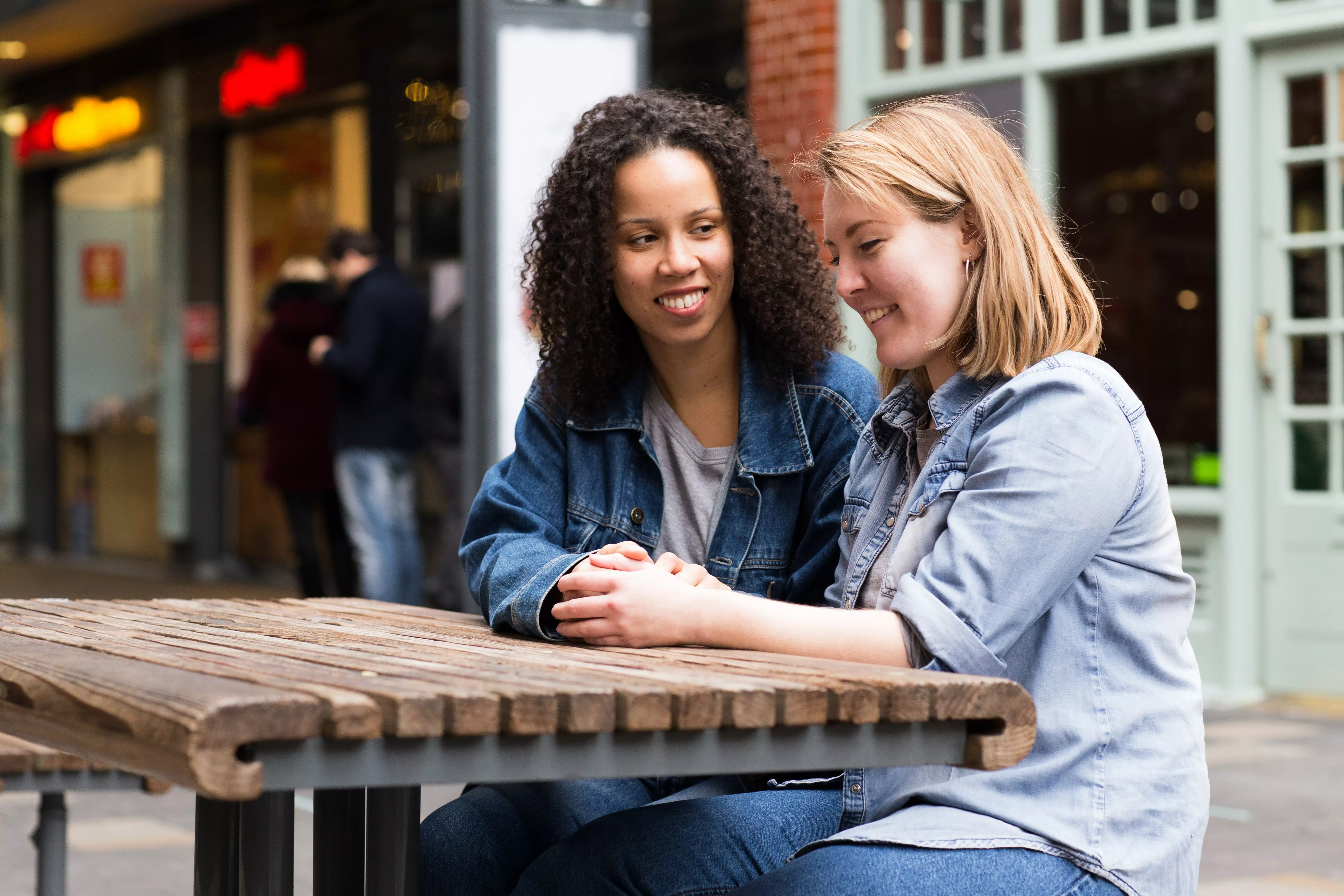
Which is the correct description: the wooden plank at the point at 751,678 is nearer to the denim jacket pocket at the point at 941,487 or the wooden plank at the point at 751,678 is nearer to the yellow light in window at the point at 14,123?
the denim jacket pocket at the point at 941,487

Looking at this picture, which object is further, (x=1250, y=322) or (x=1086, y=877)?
(x=1250, y=322)

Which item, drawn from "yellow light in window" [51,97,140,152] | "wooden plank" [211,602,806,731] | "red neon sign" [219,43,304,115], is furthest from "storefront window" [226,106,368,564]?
"wooden plank" [211,602,806,731]

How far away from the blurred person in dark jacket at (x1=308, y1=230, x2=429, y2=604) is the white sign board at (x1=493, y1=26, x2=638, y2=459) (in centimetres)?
298

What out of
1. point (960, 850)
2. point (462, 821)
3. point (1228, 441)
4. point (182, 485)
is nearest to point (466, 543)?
point (462, 821)

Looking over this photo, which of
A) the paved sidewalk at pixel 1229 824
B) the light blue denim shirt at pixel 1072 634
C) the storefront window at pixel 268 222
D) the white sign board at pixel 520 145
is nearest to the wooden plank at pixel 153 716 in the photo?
the light blue denim shirt at pixel 1072 634

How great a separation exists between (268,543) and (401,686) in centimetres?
1116

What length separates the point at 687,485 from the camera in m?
2.46

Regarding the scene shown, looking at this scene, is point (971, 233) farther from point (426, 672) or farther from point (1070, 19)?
point (1070, 19)

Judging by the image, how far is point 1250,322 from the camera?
6.49 m

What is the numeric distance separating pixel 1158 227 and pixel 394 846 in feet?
20.0

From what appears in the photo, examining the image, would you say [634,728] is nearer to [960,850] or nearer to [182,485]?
[960,850]

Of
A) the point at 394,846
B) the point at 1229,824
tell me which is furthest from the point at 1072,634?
the point at 1229,824

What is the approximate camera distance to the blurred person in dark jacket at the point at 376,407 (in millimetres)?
7914

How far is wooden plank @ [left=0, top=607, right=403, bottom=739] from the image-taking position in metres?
1.40
